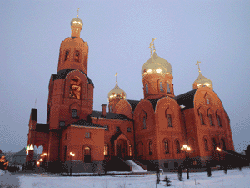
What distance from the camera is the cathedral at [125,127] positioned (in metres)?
24.0

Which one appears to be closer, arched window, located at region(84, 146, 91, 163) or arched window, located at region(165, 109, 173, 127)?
arched window, located at region(84, 146, 91, 163)

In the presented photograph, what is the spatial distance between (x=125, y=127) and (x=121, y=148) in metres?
3.23

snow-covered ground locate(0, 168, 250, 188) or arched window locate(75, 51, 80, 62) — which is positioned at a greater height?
arched window locate(75, 51, 80, 62)

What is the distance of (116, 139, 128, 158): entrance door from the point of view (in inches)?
1098

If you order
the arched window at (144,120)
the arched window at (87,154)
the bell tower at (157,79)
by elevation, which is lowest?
the arched window at (87,154)

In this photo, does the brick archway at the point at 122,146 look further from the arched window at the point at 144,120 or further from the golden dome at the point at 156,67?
the golden dome at the point at 156,67

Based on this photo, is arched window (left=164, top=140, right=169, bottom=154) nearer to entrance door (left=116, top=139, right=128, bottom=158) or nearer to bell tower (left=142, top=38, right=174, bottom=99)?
entrance door (left=116, top=139, right=128, bottom=158)

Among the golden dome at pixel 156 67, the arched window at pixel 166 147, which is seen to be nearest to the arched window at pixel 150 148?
the arched window at pixel 166 147

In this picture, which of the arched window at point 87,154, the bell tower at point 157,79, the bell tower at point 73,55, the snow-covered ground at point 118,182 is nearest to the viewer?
the snow-covered ground at point 118,182

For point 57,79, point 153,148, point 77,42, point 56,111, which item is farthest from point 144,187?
point 77,42

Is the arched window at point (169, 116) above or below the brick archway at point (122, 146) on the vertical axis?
above

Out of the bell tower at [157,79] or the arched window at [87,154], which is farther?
the bell tower at [157,79]

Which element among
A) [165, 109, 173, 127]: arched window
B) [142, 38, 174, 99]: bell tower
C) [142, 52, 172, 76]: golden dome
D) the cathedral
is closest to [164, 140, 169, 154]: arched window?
the cathedral

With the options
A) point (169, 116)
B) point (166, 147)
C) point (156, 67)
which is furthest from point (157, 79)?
point (166, 147)
